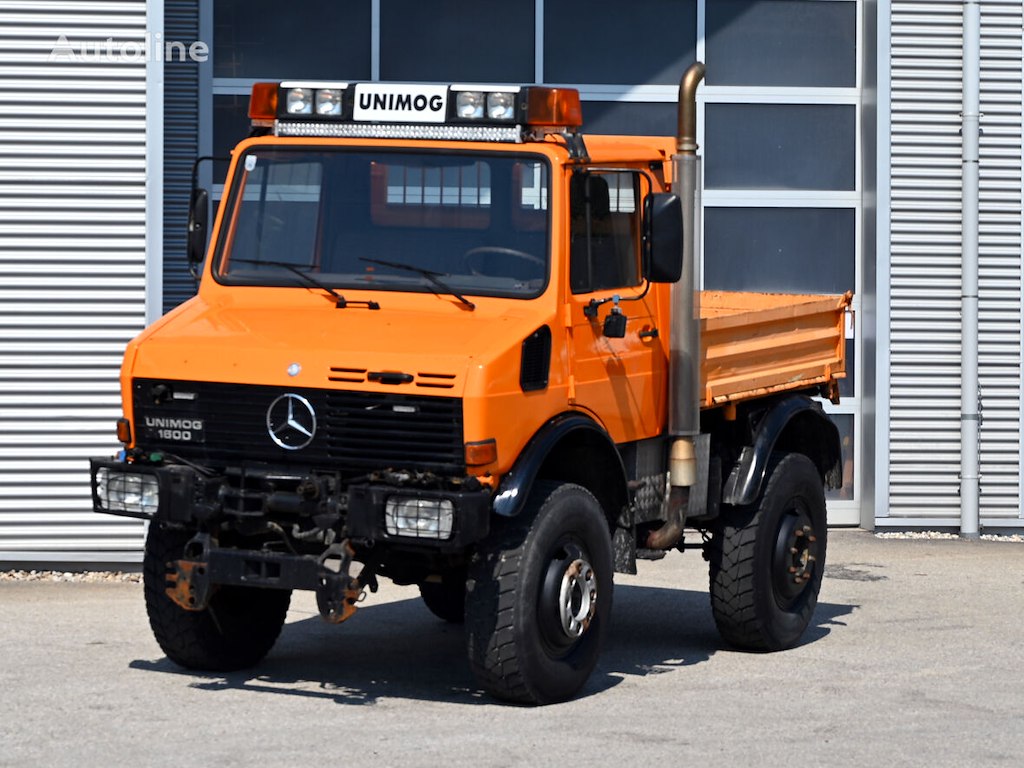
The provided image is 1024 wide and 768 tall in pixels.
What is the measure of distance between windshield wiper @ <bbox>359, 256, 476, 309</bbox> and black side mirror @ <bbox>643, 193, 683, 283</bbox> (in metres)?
0.83

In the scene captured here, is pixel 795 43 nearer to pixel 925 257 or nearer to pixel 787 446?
pixel 925 257

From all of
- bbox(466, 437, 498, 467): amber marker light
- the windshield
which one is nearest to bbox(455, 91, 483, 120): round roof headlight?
the windshield

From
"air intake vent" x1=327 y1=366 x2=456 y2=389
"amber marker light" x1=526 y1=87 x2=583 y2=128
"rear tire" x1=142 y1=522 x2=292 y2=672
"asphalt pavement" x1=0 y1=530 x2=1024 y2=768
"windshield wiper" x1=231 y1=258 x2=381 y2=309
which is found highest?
"amber marker light" x1=526 y1=87 x2=583 y2=128

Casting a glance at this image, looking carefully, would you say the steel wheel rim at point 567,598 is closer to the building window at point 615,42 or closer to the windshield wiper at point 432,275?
the windshield wiper at point 432,275

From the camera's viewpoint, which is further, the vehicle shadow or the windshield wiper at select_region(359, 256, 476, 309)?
the vehicle shadow

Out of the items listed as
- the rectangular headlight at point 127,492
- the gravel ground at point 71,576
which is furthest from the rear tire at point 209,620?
the gravel ground at point 71,576

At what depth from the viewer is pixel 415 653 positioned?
9680 millimetres

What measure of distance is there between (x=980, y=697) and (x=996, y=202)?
22.4ft

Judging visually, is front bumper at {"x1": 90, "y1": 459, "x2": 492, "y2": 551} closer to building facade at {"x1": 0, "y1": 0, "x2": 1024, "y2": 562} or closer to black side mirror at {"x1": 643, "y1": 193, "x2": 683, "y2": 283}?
black side mirror at {"x1": 643, "y1": 193, "x2": 683, "y2": 283}

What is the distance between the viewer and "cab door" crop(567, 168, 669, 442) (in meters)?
8.48

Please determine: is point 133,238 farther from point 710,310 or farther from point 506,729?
point 506,729

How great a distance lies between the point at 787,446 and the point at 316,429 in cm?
349

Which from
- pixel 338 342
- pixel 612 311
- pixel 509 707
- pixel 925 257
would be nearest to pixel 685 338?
pixel 612 311

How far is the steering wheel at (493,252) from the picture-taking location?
838cm
